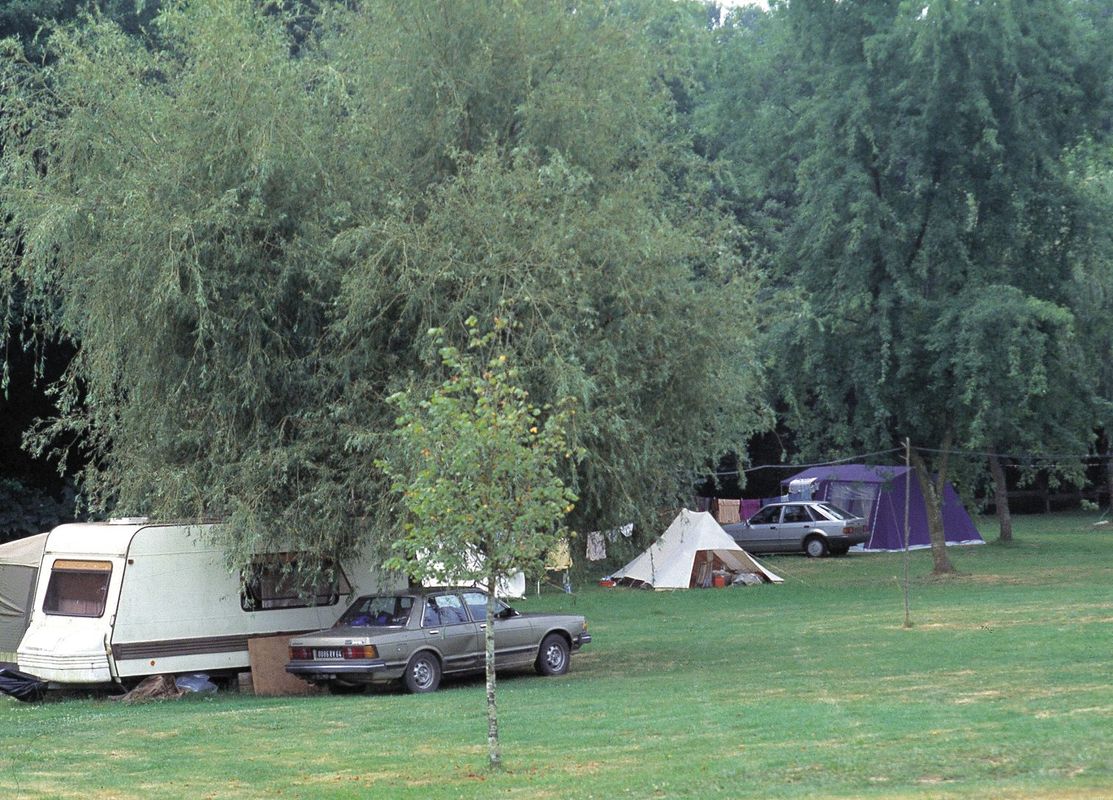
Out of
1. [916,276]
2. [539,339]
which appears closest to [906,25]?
[916,276]

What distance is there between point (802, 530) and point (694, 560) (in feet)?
28.1

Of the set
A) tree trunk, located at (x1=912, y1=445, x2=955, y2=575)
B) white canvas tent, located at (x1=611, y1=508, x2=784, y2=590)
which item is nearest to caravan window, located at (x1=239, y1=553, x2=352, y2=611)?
white canvas tent, located at (x1=611, y1=508, x2=784, y2=590)

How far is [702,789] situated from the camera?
31.6 ft

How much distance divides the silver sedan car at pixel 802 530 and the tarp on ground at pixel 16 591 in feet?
79.5

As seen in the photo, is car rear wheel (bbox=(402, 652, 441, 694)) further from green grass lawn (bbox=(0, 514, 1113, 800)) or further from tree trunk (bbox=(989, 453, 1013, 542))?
tree trunk (bbox=(989, 453, 1013, 542))

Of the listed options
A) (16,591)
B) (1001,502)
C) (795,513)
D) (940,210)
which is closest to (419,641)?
(16,591)

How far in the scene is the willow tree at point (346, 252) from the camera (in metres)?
16.5

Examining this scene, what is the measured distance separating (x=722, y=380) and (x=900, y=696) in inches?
208

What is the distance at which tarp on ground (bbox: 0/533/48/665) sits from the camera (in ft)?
64.2

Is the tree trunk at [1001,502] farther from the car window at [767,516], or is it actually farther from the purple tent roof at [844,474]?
the car window at [767,516]


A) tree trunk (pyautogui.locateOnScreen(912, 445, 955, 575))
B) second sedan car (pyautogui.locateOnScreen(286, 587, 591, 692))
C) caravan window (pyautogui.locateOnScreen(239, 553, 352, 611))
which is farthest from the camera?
tree trunk (pyautogui.locateOnScreen(912, 445, 955, 575))

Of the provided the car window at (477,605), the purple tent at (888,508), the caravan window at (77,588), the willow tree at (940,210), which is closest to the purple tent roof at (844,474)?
the purple tent at (888,508)

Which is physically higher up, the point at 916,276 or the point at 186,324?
the point at 916,276

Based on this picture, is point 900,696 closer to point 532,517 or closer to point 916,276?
point 532,517
